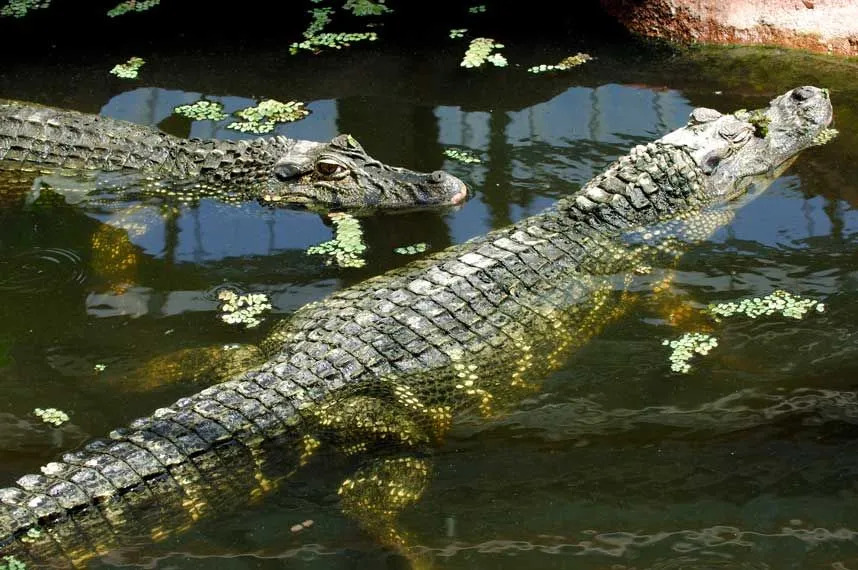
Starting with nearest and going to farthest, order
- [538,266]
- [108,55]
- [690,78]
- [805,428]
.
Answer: [805,428]
[538,266]
[690,78]
[108,55]

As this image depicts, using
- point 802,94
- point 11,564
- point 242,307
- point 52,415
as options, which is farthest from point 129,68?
point 11,564

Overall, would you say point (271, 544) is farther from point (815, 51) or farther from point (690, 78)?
point (815, 51)

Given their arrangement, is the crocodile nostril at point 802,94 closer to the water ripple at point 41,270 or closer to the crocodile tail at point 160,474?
the crocodile tail at point 160,474

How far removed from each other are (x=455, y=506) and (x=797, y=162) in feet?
12.5

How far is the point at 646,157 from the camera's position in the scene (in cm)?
634

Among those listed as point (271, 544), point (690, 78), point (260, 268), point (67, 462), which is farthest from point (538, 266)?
point (690, 78)

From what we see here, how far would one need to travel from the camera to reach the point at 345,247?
6.35 m

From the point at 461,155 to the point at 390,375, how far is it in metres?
2.73

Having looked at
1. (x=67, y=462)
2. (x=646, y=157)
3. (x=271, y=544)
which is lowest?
(x=271, y=544)

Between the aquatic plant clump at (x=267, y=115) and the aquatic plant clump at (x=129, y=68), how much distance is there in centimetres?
122

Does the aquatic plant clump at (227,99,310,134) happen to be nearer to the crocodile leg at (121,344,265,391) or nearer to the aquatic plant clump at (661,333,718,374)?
the crocodile leg at (121,344,265,391)

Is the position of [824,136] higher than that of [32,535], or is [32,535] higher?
A: [824,136]

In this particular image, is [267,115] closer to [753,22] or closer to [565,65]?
[565,65]

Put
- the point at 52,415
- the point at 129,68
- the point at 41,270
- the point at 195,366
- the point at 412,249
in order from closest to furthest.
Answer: the point at 52,415, the point at 195,366, the point at 41,270, the point at 412,249, the point at 129,68
